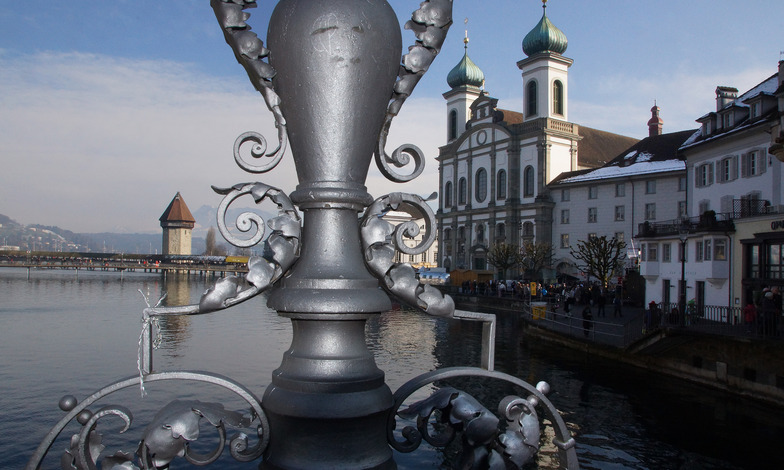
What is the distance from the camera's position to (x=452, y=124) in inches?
3049

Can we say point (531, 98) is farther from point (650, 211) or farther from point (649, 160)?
point (650, 211)

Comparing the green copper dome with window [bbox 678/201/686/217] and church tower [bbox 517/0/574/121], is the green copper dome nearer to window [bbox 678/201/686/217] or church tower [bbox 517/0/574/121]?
church tower [bbox 517/0/574/121]

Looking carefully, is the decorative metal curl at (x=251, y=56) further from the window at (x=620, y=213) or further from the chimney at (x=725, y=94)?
the window at (x=620, y=213)

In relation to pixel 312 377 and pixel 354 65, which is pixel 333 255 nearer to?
pixel 312 377

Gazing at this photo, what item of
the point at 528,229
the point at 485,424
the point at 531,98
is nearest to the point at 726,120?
the point at 485,424

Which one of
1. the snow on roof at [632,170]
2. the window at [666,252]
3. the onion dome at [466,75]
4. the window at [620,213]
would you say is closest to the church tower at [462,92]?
the onion dome at [466,75]

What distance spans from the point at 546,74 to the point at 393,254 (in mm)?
66444

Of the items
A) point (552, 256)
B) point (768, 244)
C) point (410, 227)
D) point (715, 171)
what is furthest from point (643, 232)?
point (410, 227)

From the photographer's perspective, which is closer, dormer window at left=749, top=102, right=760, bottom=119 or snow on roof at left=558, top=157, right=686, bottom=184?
dormer window at left=749, top=102, right=760, bottom=119

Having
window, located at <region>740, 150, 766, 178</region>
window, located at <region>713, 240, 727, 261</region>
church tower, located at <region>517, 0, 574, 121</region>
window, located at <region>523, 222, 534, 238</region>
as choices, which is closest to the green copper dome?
church tower, located at <region>517, 0, 574, 121</region>

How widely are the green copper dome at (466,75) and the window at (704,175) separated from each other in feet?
152

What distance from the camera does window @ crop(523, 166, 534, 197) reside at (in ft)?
208

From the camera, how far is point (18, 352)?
20906mm

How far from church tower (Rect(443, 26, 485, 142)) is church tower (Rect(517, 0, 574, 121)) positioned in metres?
9.53
